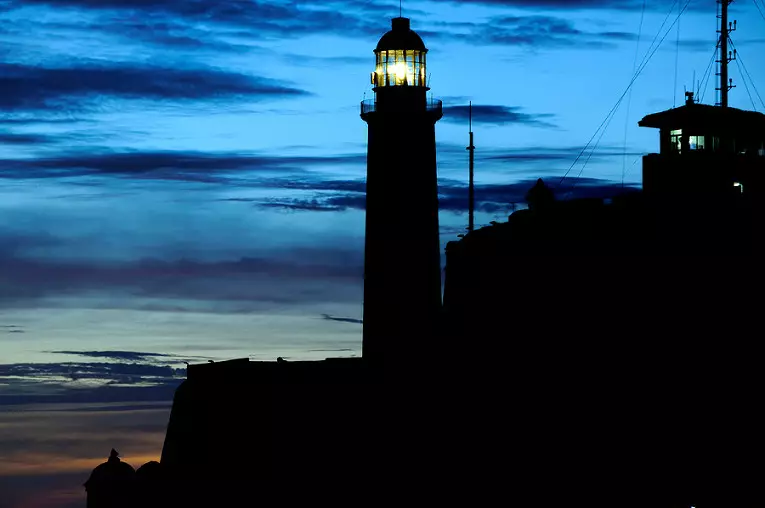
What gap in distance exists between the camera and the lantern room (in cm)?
5831

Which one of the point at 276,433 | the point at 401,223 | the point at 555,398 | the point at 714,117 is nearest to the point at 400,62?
the point at 401,223

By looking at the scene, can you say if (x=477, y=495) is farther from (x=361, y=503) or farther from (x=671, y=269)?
(x=671, y=269)

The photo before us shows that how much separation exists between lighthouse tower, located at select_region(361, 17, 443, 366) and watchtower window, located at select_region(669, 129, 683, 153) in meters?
9.96

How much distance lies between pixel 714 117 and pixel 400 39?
13.9m

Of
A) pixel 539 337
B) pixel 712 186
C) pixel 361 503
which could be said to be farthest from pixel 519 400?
pixel 712 186

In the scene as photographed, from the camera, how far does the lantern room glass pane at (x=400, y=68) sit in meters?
58.3

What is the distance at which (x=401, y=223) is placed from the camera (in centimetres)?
5725

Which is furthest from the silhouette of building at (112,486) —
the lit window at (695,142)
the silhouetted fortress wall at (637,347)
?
the lit window at (695,142)

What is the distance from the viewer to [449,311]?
60.0 meters

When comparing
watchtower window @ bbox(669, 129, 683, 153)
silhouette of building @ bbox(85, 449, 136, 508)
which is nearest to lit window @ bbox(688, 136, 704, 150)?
watchtower window @ bbox(669, 129, 683, 153)

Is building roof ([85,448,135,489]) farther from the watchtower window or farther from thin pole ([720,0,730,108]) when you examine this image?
thin pole ([720,0,730,108])

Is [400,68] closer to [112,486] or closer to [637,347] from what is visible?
[637,347]

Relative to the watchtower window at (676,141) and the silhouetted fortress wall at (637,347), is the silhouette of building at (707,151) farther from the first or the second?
the silhouetted fortress wall at (637,347)

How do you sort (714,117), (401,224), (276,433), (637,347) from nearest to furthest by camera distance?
1. (276,433)
2. (637,347)
3. (714,117)
4. (401,224)
